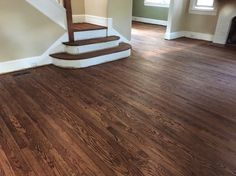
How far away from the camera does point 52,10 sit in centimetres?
351

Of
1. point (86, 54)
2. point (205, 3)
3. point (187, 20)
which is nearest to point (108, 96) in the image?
point (86, 54)

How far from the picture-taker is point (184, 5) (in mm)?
5805

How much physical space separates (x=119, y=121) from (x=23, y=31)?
2328mm

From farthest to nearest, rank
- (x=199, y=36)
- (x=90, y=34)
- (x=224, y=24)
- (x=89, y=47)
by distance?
(x=199, y=36)
(x=224, y=24)
(x=90, y=34)
(x=89, y=47)

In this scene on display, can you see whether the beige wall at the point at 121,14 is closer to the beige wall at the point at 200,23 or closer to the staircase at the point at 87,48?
the staircase at the point at 87,48

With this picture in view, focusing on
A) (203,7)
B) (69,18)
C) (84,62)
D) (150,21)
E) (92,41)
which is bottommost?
(84,62)

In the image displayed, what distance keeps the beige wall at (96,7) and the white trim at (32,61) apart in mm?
1095

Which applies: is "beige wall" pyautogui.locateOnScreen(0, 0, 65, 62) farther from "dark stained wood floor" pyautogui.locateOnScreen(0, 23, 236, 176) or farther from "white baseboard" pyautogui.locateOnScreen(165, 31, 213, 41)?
"white baseboard" pyautogui.locateOnScreen(165, 31, 213, 41)

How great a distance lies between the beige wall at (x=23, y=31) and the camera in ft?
10.3

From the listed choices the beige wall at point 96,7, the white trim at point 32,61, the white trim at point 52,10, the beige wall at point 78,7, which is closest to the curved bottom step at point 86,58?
the white trim at point 32,61

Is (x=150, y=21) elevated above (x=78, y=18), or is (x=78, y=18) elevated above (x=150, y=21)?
(x=78, y=18)

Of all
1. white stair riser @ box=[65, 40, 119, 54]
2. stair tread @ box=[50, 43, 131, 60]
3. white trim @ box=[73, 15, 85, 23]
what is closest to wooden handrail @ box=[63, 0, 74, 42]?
white stair riser @ box=[65, 40, 119, 54]

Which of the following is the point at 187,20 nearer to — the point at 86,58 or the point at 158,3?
the point at 158,3

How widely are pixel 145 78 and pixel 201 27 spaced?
361 cm
